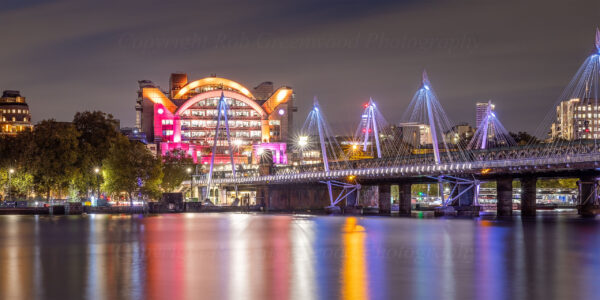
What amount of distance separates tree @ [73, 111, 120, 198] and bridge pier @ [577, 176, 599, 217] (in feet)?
232

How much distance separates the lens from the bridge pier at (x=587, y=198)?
102m

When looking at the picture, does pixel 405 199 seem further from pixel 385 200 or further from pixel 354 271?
pixel 354 271

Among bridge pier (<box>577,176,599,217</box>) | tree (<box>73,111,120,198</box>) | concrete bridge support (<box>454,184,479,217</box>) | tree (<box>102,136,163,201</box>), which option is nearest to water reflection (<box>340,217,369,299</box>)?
concrete bridge support (<box>454,184,479,217</box>)

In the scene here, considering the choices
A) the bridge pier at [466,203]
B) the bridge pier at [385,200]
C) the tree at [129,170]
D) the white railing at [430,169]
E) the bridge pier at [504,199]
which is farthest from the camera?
the bridge pier at [385,200]

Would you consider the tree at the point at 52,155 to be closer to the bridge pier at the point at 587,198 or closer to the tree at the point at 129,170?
the tree at the point at 129,170

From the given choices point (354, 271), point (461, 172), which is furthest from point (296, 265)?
point (461, 172)

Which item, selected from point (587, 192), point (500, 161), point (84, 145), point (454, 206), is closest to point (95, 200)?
point (84, 145)

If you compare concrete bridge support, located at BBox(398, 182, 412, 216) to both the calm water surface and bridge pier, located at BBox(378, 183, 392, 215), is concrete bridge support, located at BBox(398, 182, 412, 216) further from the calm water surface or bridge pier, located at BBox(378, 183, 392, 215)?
the calm water surface

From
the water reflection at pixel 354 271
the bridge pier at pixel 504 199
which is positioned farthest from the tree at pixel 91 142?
the water reflection at pixel 354 271

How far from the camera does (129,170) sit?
111m

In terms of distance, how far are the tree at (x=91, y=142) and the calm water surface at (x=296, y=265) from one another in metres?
51.9

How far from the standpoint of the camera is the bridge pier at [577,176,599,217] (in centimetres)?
10212

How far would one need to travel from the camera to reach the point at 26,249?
47.0 metres

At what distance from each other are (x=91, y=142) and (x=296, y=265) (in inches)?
3658
